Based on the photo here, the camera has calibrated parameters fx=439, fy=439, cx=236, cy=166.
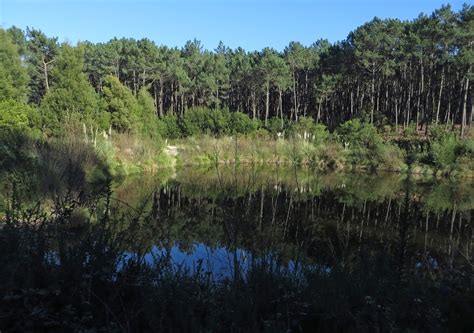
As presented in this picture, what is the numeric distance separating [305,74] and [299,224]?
50789 mm

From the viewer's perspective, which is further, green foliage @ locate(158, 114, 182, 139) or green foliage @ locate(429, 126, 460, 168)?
green foliage @ locate(158, 114, 182, 139)

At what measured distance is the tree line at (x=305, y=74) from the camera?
3588 centimetres

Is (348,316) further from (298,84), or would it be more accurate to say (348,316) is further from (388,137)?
(298,84)

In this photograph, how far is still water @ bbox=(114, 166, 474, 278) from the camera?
13.1 ft

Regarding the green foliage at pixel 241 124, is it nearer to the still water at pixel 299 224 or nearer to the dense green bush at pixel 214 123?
the dense green bush at pixel 214 123

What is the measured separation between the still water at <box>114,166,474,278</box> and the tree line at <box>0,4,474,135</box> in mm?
16499

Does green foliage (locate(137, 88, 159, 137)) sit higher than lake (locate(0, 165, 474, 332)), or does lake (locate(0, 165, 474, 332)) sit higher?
green foliage (locate(137, 88, 159, 137))

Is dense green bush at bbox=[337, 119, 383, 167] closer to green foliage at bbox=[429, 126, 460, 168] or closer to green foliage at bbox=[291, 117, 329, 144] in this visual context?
green foliage at bbox=[291, 117, 329, 144]

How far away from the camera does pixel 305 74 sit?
57.4 m

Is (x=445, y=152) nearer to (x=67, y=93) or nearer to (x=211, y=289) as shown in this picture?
(x=67, y=93)

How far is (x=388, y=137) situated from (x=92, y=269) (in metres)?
40.4

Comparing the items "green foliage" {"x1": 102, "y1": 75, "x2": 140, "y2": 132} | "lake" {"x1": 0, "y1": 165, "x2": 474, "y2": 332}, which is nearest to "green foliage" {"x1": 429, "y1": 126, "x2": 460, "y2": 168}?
"green foliage" {"x1": 102, "y1": 75, "x2": 140, "y2": 132}

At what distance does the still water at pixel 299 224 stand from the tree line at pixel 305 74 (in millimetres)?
16499

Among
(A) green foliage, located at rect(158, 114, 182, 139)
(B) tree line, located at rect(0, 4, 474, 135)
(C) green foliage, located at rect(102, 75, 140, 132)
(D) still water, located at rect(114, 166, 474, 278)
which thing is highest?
(B) tree line, located at rect(0, 4, 474, 135)
